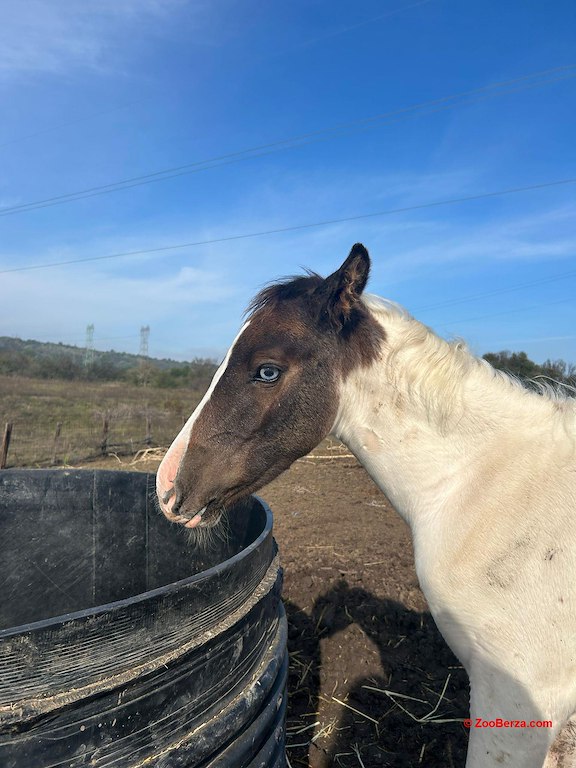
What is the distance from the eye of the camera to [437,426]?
2.24 metres

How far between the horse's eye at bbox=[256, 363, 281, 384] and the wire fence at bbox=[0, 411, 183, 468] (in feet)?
37.0

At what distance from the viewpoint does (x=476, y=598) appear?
1.93 meters

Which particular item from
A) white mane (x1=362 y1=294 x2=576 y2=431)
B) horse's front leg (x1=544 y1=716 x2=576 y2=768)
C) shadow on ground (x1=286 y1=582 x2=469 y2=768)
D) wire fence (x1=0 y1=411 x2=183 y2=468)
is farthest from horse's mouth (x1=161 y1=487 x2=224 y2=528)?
wire fence (x1=0 y1=411 x2=183 y2=468)

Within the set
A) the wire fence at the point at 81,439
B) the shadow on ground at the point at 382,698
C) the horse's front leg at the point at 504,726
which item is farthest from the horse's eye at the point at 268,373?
the wire fence at the point at 81,439

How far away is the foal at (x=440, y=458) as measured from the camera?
1.82 metres

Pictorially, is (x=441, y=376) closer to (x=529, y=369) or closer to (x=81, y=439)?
(x=529, y=369)

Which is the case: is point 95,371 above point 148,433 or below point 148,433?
above

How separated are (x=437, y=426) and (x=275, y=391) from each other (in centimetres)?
80

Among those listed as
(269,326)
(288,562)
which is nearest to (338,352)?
(269,326)

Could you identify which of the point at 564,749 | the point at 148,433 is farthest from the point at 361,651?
the point at 148,433

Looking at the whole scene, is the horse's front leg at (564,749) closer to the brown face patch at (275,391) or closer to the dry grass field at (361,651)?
the dry grass field at (361,651)

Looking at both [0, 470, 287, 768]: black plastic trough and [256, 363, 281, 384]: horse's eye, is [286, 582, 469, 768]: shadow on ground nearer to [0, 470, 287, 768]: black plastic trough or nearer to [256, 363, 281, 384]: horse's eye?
[0, 470, 287, 768]: black plastic trough

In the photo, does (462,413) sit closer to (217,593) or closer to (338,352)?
Result: (338,352)

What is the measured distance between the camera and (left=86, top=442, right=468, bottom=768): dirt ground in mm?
3102
